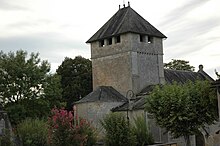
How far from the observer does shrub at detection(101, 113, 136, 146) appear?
29438 mm

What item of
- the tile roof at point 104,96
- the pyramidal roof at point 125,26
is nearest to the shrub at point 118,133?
the tile roof at point 104,96

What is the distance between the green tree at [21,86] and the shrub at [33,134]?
27.4 feet

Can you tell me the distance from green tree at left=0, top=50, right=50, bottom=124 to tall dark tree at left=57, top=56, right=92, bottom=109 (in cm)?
1184

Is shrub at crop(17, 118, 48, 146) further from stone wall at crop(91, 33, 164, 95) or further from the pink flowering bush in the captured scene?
stone wall at crop(91, 33, 164, 95)

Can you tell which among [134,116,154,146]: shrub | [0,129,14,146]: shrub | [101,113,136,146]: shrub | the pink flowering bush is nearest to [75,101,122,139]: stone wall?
[134,116,154,146]: shrub

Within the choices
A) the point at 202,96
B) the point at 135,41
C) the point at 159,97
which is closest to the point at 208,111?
the point at 202,96

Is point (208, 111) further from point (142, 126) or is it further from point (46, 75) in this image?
point (46, 75)

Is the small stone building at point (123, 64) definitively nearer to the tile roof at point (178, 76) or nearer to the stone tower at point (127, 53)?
the stone tower at point (127, 53)

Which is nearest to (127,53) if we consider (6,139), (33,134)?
(33,134)

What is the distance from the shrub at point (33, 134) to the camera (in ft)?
99.9

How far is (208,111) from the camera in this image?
2358cm

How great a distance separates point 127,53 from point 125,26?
2.69 metres

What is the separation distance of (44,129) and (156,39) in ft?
58.4

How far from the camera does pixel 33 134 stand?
1224 inches
